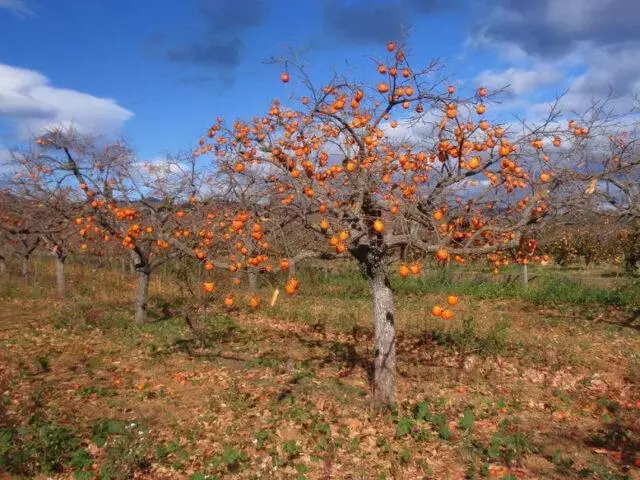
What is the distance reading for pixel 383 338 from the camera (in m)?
6.43

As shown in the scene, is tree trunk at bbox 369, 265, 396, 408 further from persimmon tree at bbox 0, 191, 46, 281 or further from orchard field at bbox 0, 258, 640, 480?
persimmon tree at bbox 0, 191, 46, 281

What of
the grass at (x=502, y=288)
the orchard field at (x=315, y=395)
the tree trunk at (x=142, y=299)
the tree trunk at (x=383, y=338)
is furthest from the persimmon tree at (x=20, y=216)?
the tree trunk at (x=383, y=338)

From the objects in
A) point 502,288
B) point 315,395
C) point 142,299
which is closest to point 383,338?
point 315,395

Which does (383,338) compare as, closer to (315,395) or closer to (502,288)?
(315,395)

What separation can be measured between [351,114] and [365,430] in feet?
13.1

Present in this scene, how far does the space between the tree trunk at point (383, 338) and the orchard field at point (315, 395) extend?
245 millimetres

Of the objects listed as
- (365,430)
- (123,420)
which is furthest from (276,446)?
(123,420)

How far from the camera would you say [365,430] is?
19.8 ft

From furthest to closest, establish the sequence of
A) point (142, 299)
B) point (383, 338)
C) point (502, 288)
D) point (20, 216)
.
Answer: point (502, 288)
point (20, 216)
point (142, 299)
point (383, 338)

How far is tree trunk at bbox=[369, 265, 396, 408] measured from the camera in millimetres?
6359

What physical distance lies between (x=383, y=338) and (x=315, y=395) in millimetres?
1506

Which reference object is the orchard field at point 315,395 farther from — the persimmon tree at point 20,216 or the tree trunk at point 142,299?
the persimmon tree at point 20,216

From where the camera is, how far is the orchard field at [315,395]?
530 cm

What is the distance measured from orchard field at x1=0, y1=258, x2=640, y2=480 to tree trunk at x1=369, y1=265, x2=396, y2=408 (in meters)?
0.24
